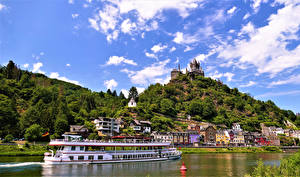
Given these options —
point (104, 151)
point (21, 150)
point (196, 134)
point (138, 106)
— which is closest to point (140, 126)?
point (138, 106)

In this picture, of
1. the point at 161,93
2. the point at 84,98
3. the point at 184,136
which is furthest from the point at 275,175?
the point at 161,93

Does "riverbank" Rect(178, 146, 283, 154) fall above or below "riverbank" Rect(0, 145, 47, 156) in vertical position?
below

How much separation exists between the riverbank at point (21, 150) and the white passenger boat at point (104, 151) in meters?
12.8

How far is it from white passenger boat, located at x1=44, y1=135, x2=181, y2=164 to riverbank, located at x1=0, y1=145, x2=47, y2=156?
42.0 feet

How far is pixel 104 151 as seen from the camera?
4919 centimetres

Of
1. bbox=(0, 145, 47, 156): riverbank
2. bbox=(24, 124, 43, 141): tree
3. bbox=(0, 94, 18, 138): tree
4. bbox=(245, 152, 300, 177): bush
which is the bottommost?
bbox=(0, 145, 47, 156): riverbank

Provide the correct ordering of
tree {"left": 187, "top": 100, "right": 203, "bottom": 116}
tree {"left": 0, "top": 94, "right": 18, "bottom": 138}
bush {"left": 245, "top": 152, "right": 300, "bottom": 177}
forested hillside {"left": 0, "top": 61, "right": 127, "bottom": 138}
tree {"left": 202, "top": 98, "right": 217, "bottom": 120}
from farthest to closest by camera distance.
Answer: tree {"left": 187, "top": 100, "right": 203, "bottom": 116}, tree {"left": 202, "top": 98, "right": 217, "bottom": 120}, forested hillside {"left": 0, "top": 61, "right": 127, "bottom": 138}, tree {"left": 0, "top": 94, "right": 18, "bottom": 138}, bush {"left": 245, "top": 152, "right": 300, "bottom": 177}

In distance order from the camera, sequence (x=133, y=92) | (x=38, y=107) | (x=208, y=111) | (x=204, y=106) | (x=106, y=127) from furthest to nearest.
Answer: (x=133, y=92)
(x=204, y=106)
(x=208, y=111)
(x=106, y=127)
(x=38, y=107)

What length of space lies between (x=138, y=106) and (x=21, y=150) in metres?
69.5

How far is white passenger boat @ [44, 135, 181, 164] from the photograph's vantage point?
4497cm

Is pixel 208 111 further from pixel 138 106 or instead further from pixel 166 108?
pixel 138 106

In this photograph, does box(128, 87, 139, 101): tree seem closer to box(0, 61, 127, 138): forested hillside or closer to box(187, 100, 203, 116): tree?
box(0, 61, 127, 138): forested hillside

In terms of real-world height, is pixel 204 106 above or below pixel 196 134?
above

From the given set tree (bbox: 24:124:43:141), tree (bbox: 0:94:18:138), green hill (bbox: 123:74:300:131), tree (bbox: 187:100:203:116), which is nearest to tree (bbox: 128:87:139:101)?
green hill (bbox: 123:74:300:131)
